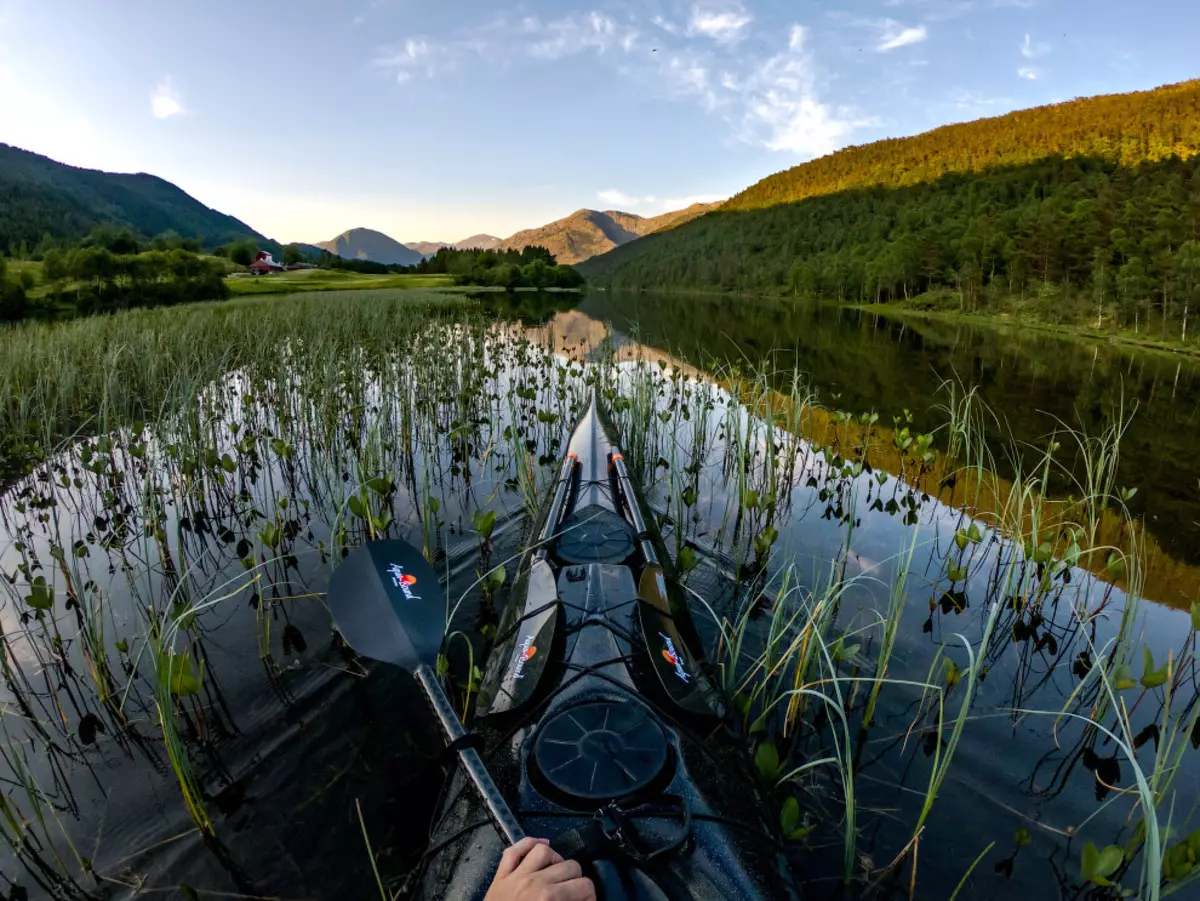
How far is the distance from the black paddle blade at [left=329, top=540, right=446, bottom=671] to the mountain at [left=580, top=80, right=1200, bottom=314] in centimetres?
3608

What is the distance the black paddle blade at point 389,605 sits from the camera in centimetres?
243

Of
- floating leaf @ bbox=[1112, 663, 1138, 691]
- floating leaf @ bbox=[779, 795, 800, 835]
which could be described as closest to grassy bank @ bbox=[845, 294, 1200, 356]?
floating leaf @ bbox=[1112, 663, 1138, 691]

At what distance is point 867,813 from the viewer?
2850 mm

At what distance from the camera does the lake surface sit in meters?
2.58

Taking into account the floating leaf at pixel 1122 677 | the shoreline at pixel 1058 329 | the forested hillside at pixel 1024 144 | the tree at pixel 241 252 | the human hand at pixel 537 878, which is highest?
the forested hillside at pixel 1024 144

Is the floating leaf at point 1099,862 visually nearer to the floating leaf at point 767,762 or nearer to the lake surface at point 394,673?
the lake surface at point 394,673

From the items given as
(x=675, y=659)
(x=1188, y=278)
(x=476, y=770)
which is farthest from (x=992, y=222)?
(x=476, y=770)

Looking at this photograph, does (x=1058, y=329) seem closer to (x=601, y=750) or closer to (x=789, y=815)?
(x=789, y=815)

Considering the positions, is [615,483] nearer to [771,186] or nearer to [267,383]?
[267,383]

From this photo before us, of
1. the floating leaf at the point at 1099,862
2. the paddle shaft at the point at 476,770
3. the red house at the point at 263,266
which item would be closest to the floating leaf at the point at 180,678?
the paddle shaft at the point at 476,770

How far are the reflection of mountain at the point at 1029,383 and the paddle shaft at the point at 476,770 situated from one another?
24.8ft

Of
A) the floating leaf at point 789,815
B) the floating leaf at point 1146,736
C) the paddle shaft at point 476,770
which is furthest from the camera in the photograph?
the floating leaf at point 1146,736

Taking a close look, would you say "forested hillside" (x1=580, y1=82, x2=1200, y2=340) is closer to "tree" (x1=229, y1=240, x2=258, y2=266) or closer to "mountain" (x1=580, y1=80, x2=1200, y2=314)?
"mountain" (x1=580, y1=80, x2=1200, y2=314)

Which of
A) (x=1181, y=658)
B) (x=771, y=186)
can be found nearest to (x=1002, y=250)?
(x=1181, y=658)
